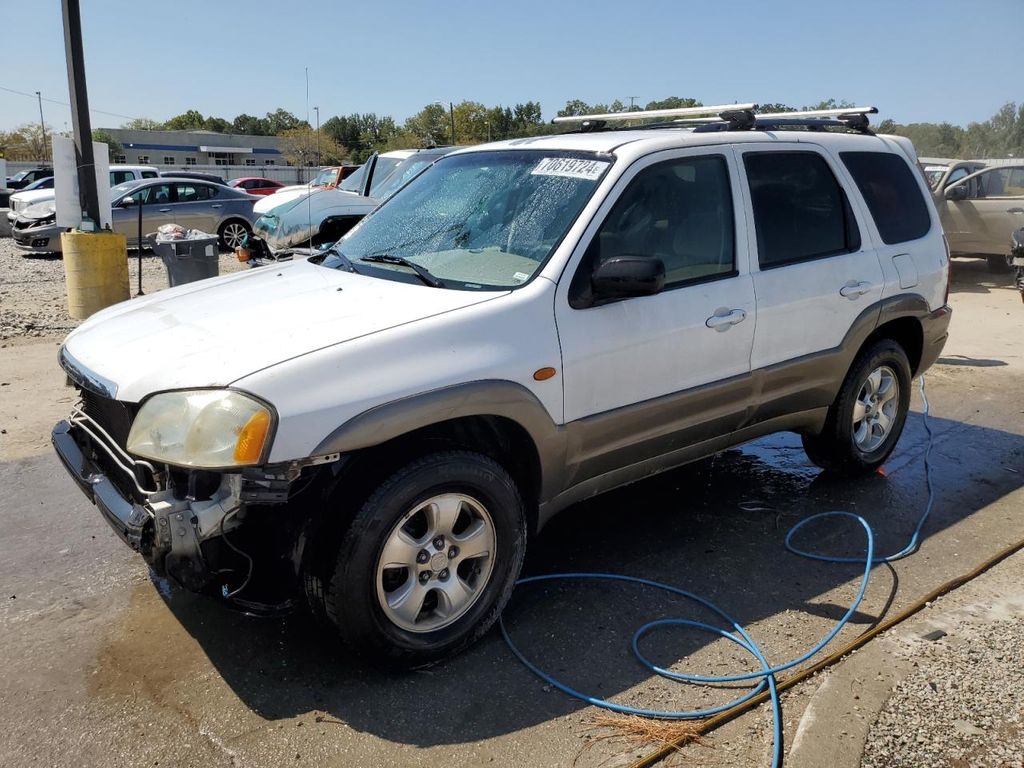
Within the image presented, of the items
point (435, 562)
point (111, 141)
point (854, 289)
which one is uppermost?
Answer: point (111, 141)

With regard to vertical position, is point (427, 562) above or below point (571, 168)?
below

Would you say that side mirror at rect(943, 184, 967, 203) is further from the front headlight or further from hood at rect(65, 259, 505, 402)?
the front headlight

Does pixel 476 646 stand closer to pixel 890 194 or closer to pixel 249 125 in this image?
pixel 890 194

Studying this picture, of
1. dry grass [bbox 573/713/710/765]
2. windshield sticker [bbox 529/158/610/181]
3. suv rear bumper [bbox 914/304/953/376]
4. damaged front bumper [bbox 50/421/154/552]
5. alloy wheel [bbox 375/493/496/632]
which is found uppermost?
windshield sticker [bbox 529/158/610/181]

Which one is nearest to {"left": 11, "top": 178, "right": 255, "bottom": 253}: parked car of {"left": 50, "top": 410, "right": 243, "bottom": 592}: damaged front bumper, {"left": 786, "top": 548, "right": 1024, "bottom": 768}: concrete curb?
{"left": 50, "top": 410, "right": 243, "bottom": 592}: damaged front bumper

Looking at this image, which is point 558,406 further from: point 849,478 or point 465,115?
point 465,115

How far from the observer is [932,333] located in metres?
5.12

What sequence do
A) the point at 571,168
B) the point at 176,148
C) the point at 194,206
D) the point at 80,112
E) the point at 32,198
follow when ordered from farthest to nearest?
1. the point at 176,148
2. the point at 32,198
3. the point at 194,206
4. the point at 80,112
5. the point at 571,168

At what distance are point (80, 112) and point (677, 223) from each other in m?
8.74

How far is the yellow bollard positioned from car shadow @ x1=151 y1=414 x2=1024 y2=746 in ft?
22.8

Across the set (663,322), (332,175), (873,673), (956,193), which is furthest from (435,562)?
(332,175)

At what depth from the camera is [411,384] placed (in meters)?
2.91

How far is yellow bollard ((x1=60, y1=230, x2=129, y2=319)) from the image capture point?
31.0 ft

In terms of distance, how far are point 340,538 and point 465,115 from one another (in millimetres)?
84713
